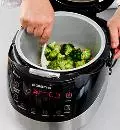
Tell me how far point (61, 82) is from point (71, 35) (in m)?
0.24

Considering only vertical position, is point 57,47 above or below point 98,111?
above

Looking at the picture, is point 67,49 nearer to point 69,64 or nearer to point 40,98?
point 69,64

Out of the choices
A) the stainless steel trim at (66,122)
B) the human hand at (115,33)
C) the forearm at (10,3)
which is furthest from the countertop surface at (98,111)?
the forearm at (10,3)

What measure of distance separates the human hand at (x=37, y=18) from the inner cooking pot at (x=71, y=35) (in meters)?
0.03

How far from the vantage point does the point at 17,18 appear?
3.80 ft

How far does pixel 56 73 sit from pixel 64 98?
2.2 inches

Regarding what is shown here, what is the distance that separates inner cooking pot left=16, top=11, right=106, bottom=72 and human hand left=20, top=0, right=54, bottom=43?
0.03 metres

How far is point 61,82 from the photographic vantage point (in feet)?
2.43

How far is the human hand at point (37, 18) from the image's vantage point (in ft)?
2.66

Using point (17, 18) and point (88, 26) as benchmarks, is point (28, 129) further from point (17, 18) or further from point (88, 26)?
point (17, 18)

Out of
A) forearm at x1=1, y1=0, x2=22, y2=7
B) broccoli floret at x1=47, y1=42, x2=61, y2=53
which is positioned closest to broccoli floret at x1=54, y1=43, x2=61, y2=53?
broccoli floret at x1=47, y1=42, x2=61, y2=53

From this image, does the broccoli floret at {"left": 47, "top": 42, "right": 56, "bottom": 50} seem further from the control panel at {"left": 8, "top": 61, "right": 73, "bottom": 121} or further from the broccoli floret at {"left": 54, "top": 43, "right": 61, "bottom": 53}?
the control panel at {"left": 8, "top": 61, "right": 73, "bottom": 121}

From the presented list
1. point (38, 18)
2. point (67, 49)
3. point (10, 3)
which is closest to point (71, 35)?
point (67, 49)

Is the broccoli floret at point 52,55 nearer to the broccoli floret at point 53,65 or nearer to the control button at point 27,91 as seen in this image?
the broccoli floret at point 53,65
